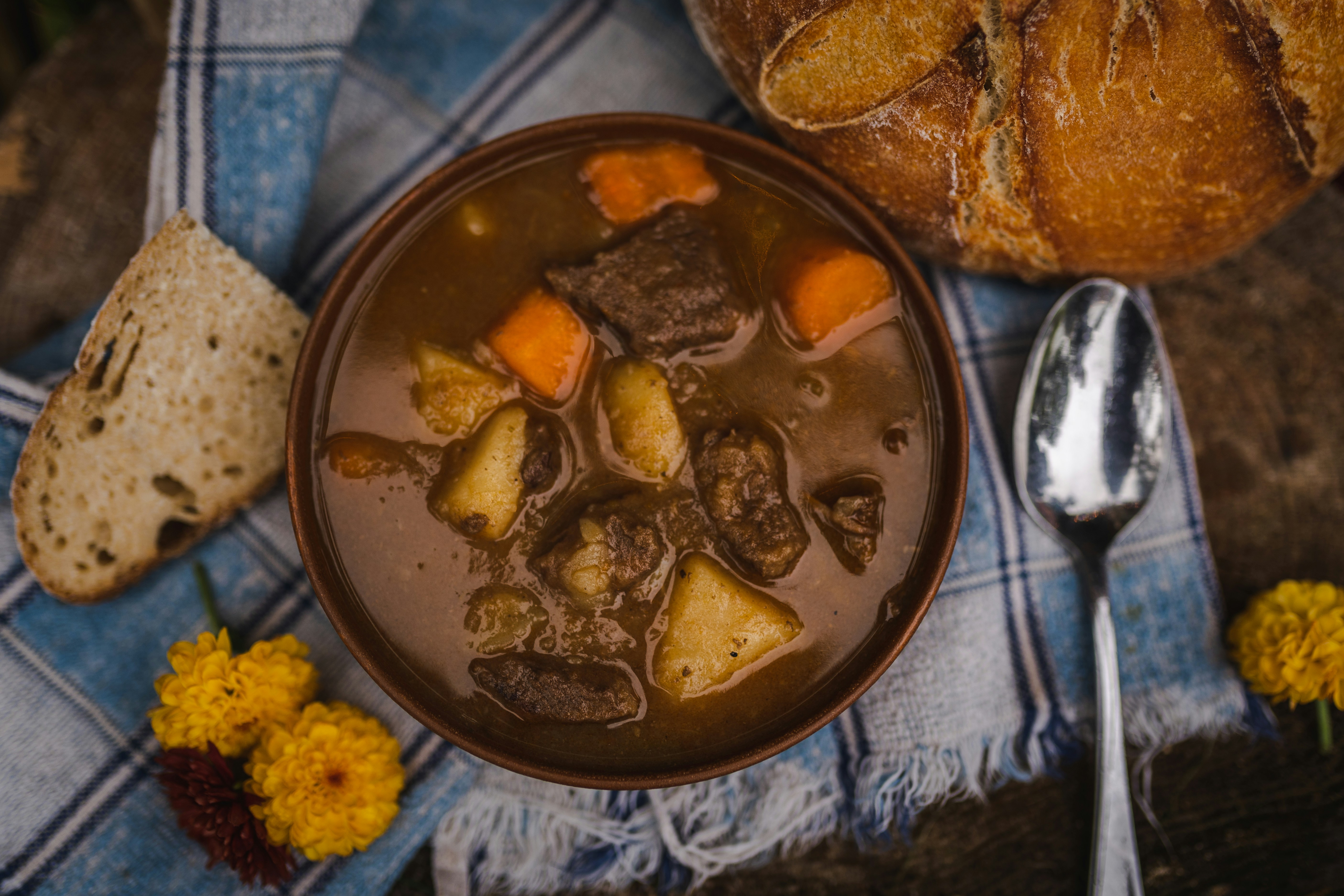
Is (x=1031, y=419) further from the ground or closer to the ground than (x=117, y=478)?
further from the ground

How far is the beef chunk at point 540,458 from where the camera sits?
1876 mm

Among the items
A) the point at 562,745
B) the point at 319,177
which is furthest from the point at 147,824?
the point at 319,177

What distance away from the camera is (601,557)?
1811 mm

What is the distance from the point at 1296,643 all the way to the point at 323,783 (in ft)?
8.12

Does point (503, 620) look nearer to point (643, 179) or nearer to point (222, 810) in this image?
point (222, 810)

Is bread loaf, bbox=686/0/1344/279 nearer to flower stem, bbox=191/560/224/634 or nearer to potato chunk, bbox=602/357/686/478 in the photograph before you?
potato chunk, bbox=602/357/686/478

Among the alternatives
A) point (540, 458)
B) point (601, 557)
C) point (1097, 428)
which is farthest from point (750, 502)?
point (1097, 428)

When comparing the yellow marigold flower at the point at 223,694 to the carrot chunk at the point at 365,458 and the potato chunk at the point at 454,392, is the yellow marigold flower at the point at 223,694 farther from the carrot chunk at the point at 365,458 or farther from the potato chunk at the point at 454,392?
the potato chunk at the point at 454,392

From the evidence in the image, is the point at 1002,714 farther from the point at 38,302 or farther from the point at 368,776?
the point at 38,302

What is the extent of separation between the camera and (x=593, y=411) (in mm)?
1956

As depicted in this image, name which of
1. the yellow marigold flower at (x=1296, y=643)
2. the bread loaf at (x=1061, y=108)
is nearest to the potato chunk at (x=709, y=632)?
the bread loaf at (x=1061, y=108)

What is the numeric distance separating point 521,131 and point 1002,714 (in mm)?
2019

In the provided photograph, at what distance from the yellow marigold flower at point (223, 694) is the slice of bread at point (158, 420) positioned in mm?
367

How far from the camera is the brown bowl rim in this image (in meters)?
1.84
